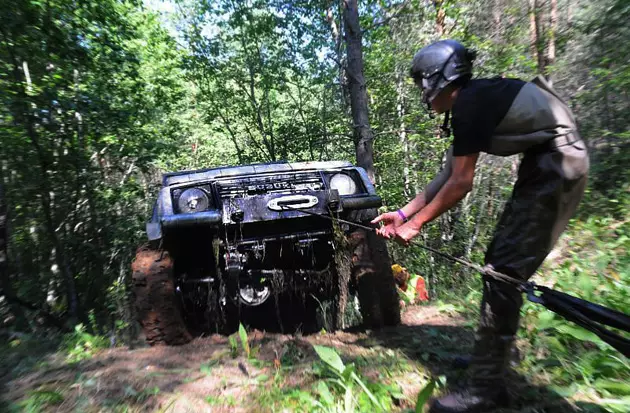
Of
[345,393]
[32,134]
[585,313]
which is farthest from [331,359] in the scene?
[32,134]

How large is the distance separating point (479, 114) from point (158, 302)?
273cm

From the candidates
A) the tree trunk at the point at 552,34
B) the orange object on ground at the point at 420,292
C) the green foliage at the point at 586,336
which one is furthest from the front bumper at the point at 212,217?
the tree trunk at the point at 552,34

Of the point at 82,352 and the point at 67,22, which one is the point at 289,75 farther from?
the point at 82,352

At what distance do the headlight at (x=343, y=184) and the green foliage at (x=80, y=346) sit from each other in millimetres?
2498

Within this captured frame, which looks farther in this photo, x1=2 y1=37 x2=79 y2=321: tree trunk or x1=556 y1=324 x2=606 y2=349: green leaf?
x1=2 y1=37 x2=79 y2=321: tree trunk

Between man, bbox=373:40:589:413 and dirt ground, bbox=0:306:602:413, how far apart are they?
28cm

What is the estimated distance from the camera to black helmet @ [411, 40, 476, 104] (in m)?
2.22

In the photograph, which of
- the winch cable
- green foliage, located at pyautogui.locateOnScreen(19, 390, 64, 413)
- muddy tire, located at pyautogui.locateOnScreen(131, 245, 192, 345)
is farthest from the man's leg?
muddy tire, located at pyautogui.locateOnScreen(131, 245, 192, 345)

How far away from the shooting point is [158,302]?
3.32 metres

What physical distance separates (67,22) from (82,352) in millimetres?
5378

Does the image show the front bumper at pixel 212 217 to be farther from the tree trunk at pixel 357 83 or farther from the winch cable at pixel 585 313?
the tree trunk at pixel 357 83

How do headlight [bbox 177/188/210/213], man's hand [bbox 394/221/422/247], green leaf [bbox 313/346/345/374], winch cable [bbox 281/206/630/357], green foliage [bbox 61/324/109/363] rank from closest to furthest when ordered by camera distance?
winch cable [bbox 281/206/630/357], man's hand [bbox 394/221/422/247], green leaf [bbox 313/346/345/374], green foliage [bbox 61/324/109/363], headlight [bbox 177/188/210/213]

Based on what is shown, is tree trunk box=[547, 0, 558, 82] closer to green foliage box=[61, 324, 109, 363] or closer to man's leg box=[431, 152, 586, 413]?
man's leg box=[431, 152, 586, 413]

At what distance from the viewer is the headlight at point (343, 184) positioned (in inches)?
158
